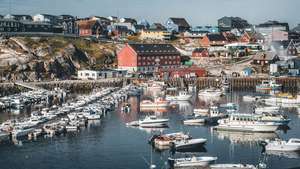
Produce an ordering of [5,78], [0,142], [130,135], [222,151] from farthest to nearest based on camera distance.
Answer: [5,78] → [130,135] → [0,142] → [222,151]

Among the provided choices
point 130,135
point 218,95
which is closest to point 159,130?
point 130,135

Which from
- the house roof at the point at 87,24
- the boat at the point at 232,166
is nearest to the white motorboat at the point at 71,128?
the boat at the point at 232,166

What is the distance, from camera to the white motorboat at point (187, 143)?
40.5 m

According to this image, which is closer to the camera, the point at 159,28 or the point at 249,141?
the point at 249,141

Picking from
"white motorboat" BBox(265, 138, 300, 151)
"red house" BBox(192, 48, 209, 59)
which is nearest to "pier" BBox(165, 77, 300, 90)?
"red house" BBox(192, 48, 209, 59)

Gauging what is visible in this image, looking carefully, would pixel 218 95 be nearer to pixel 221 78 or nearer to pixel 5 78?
pixel 221 78

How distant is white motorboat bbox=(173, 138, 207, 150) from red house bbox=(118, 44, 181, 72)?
50.8 m

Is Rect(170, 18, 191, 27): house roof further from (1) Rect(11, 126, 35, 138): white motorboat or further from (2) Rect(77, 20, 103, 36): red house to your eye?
(1) Rect(11, 126, 35, 138): white motorboat

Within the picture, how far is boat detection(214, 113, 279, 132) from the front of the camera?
47125mm

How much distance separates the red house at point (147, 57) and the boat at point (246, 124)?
4417cm

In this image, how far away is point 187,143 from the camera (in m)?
40.8

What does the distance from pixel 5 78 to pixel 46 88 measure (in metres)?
6.40

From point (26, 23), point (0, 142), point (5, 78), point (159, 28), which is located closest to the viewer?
point (0, 142)

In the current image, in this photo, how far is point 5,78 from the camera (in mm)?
78188
